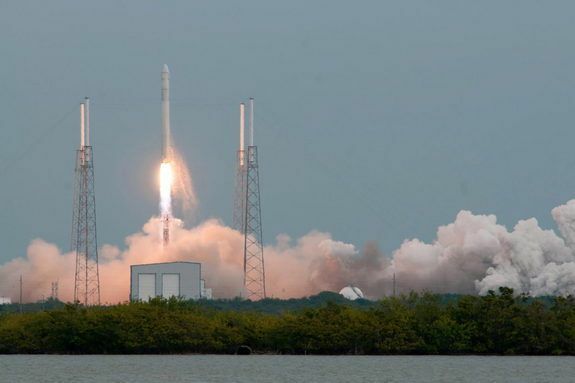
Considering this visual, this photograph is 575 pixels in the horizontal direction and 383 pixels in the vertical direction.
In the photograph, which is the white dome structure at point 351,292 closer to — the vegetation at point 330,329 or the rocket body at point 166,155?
the rocket body at point 166,155

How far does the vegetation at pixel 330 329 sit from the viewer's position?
93188 millimetres

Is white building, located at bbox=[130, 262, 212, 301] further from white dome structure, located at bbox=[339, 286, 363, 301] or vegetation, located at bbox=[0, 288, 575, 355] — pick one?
vegetation, located at bbox=[0, 288, 575, 355]

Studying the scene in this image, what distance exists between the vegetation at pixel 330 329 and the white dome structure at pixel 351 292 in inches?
1790

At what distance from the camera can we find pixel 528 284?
14525 cm

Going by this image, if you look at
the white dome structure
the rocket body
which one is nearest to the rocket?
the rocket body

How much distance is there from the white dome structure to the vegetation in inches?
1790

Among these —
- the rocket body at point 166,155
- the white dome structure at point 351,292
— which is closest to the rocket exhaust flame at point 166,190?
the rocket body at point 166,155

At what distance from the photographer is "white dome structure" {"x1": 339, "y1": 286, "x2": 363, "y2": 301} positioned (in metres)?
142
